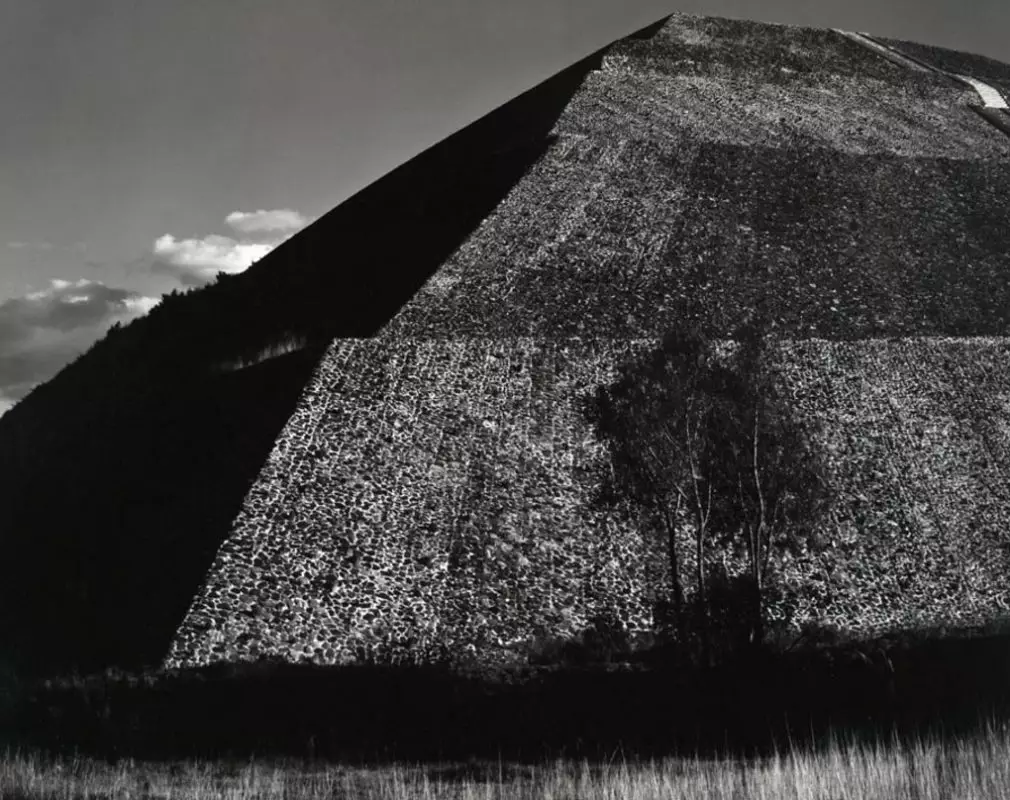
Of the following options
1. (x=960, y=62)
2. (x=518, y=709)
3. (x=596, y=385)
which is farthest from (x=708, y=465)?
(x=960, y=62)

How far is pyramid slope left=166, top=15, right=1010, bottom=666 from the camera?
21.1 m

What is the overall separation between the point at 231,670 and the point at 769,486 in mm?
13089

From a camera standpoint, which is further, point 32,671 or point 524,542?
point 524,542

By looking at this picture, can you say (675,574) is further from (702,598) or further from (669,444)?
(669,444)

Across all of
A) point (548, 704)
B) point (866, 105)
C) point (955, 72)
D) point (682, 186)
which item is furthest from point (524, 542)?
point (955, 72)

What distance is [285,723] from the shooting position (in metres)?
17.5

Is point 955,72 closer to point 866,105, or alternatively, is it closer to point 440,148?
point 866,105

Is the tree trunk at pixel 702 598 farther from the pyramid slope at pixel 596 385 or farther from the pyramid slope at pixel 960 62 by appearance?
the pyramid slope at pixel 960 62

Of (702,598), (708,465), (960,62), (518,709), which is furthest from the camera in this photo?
(960,62)

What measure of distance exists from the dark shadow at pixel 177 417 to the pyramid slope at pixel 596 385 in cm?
131

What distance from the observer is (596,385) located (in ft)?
88.2

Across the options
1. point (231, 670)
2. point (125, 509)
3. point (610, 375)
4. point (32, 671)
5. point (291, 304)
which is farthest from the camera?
point (291, 304)

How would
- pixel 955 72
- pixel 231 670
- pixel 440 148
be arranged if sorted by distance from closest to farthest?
pixel 231 670
pixel 440 148
pixel 955 72

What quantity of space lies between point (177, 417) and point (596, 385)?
1278cm
